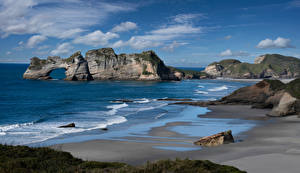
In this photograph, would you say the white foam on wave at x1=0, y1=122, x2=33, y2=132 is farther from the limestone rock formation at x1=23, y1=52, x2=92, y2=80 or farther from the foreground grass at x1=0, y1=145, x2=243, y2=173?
the limestone rock formation at x1=23, y1=52, x2=92, y2=80

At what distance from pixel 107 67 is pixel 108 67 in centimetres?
51

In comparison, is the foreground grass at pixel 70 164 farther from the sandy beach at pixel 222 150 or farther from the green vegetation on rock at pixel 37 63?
the green vegetation on rock at pixel 37 63

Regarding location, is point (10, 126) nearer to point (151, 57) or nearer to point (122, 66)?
point (122, 66)

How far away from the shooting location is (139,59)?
445ft

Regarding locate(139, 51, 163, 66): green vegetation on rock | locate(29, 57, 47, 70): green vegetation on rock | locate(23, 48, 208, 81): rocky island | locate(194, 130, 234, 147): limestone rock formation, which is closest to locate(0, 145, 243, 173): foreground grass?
locate(194, 130, 234, 147): limestone rock formation

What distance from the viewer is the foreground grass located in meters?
9.73

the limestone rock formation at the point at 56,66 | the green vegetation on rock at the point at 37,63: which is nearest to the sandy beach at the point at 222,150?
the limestone rock formation at the point at 56,66

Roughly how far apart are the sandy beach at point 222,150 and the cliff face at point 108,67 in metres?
102

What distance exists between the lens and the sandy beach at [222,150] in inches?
596

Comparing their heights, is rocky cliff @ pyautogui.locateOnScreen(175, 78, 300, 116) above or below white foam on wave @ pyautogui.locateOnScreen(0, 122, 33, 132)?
above

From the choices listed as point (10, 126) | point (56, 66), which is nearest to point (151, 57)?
point (56, 66)

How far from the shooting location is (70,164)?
450 inches

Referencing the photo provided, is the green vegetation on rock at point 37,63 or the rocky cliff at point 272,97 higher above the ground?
the green vegetation on rock at point 37,63

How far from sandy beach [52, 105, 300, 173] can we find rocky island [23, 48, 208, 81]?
4013 inches
